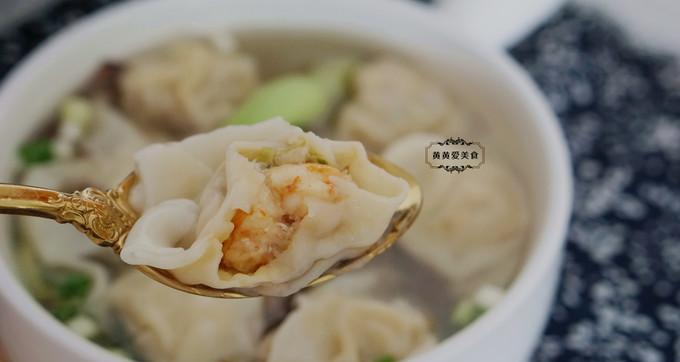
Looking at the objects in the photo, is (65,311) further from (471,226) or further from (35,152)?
(471,226)

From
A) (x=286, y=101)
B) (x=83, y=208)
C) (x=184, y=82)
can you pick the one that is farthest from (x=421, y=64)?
(x=83, y=208)

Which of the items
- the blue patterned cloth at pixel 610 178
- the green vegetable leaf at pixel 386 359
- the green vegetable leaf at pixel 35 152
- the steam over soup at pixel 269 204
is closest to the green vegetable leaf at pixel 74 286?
the steam over soup at pixel 269 204

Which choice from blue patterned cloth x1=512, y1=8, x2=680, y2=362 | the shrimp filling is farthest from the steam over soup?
blue patterned cloth x1=512, y1=8, x2=680, y2=362

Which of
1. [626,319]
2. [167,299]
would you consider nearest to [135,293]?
[167,299]

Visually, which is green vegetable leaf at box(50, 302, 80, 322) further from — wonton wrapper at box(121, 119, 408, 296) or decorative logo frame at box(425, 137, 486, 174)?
decorative logo frame at box(425, 137, 486, 174)

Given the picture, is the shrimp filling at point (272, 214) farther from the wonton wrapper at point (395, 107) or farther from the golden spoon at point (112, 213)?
the wonton wrapper at point (395, 107)

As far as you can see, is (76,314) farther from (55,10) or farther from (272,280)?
(55,10)
